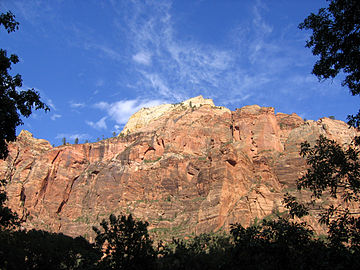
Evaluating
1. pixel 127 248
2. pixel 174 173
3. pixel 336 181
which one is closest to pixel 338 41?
pixel 336 181

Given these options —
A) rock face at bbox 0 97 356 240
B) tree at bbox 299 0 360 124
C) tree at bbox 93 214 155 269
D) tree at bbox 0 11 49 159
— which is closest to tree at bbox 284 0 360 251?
tree at bbox 299 0 360 124

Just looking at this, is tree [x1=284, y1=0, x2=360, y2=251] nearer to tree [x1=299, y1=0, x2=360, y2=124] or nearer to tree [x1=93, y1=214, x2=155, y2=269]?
tree [x1=299, y1=0, x2=360, y2=124]

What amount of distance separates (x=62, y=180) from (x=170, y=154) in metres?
38.7

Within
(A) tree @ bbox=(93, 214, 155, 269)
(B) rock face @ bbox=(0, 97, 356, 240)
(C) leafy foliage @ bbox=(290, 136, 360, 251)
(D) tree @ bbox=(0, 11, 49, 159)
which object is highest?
(B) rock face @ bbox=(0, 97, 356, 240)

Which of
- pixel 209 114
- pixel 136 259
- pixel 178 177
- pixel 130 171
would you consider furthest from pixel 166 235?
pixel 136 259

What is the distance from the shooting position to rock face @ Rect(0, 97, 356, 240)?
86.8m

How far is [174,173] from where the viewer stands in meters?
105

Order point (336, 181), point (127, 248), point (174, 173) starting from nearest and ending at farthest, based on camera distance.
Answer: point (127, 248) < point (336, 181) < point (174, 173)

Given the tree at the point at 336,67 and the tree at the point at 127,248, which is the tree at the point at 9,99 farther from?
the tree at the point at 336,67

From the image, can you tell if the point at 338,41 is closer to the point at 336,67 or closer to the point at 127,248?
the point at 336,67

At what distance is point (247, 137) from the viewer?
110 meters

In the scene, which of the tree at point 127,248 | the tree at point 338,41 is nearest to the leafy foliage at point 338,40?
the tree at point 338,41

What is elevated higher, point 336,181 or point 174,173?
point 174,173

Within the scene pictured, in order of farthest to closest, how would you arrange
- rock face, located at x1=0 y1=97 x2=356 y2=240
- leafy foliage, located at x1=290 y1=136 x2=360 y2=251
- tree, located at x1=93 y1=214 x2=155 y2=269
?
rock face, located at x1=0 y1=97 x2=356 y2=240, tree, located at x1=93 y1=214 x2=155 y2=269, leafy foliage, located at x1=290 y1=136 x2=360 y2=251
